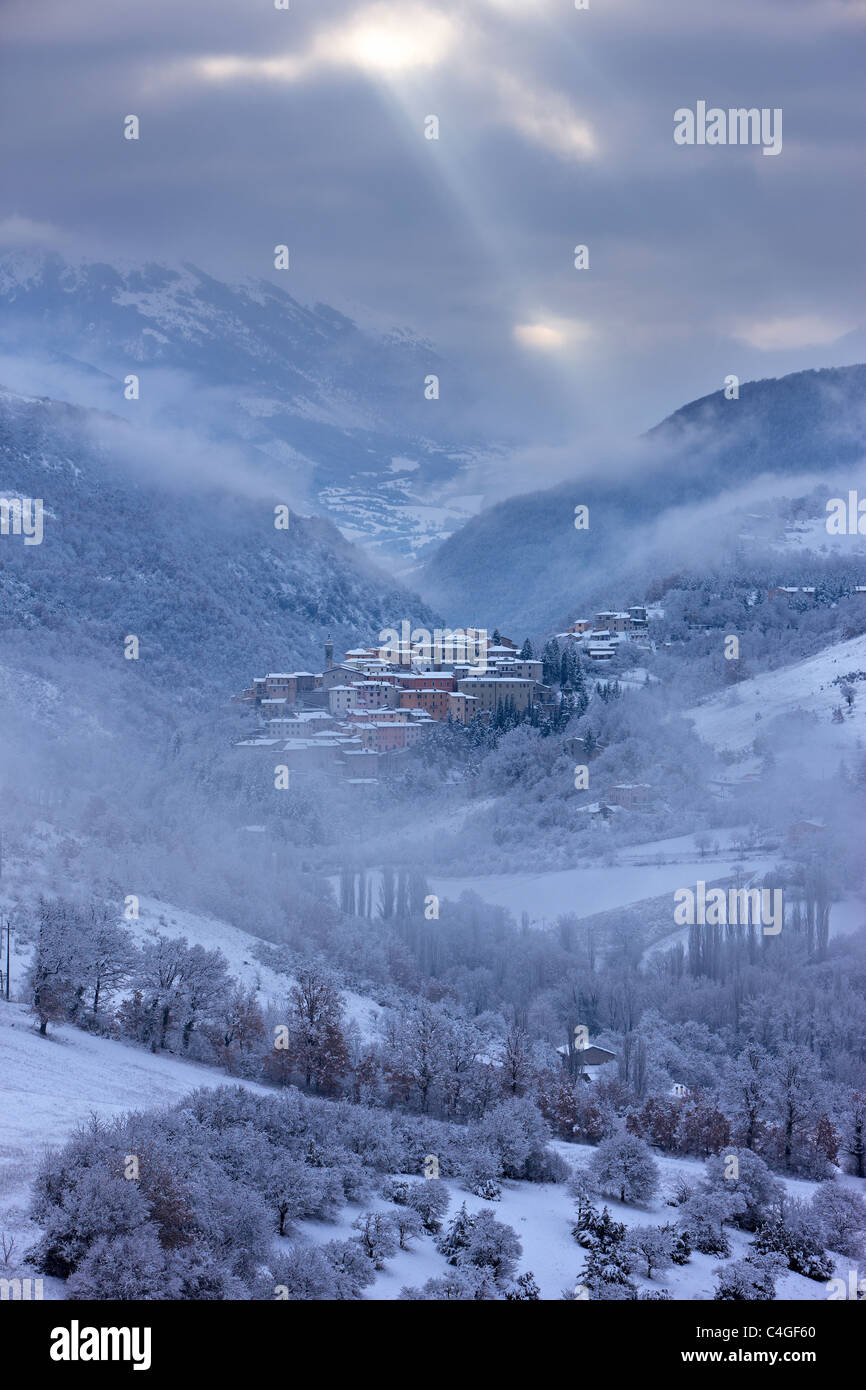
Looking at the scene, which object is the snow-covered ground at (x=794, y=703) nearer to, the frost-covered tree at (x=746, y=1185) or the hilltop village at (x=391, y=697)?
the hilltop village at (x=391, y=697)

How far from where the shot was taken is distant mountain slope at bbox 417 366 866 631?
112 metres

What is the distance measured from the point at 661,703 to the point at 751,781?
1219cm

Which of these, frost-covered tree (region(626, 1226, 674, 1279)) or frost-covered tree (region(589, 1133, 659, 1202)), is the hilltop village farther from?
frost-covered tree (region(626, 1226, 674, 1279))

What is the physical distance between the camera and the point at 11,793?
37375 mm

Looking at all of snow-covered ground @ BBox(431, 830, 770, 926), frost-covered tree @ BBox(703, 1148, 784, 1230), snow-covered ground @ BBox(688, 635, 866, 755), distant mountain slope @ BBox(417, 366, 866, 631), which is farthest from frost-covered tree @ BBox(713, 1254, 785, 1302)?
distant mountain slope @ BBox(417, 366, 866, 631)

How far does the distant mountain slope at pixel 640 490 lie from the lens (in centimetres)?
11219

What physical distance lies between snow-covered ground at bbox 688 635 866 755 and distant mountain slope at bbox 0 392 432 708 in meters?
26.6

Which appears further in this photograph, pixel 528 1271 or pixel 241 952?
pixel 241 952

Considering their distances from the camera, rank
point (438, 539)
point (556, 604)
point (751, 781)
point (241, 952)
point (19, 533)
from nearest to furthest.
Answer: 1. point (241, 952)
2. point (751, 781)
3. point (19, 533)
4. point (556, 604)
5. point (438, 539)

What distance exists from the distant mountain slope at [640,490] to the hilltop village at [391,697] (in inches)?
1263

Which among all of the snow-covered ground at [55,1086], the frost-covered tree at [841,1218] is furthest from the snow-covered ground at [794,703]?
the snow-covered ground at [55,1086]

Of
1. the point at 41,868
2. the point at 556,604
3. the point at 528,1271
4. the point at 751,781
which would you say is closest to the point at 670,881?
the point at 751,781

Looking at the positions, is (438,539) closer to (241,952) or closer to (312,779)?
(312,779)
